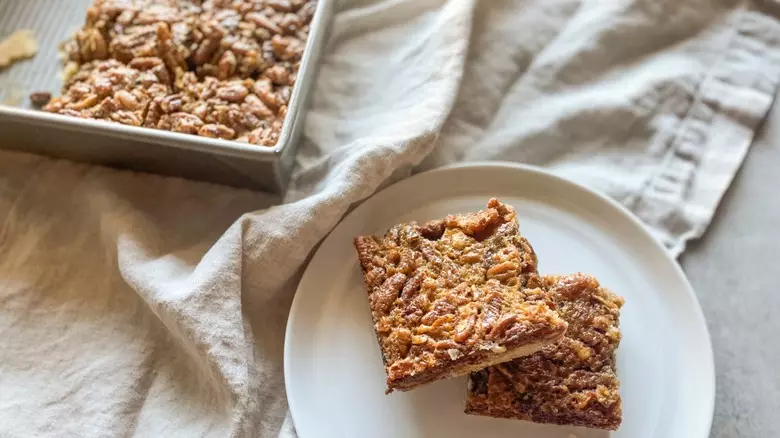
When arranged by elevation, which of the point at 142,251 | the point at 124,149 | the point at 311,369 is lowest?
the point at 311,369

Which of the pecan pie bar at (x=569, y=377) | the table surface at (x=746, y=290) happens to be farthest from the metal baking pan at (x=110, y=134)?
the table surface at (x=746, y=290)

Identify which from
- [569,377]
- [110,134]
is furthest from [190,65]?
[569,377]

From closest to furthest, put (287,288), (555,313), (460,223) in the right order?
(555,313) → (460,223) → (287,288)

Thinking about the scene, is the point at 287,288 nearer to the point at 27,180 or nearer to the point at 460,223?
the point at 460,223

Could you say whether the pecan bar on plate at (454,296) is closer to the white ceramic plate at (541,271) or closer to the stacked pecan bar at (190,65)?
the white ceramic plate at (541,271)

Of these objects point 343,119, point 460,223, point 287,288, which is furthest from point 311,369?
Answer: point 343,119

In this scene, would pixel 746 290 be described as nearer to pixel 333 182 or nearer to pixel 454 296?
pixel 454 296
